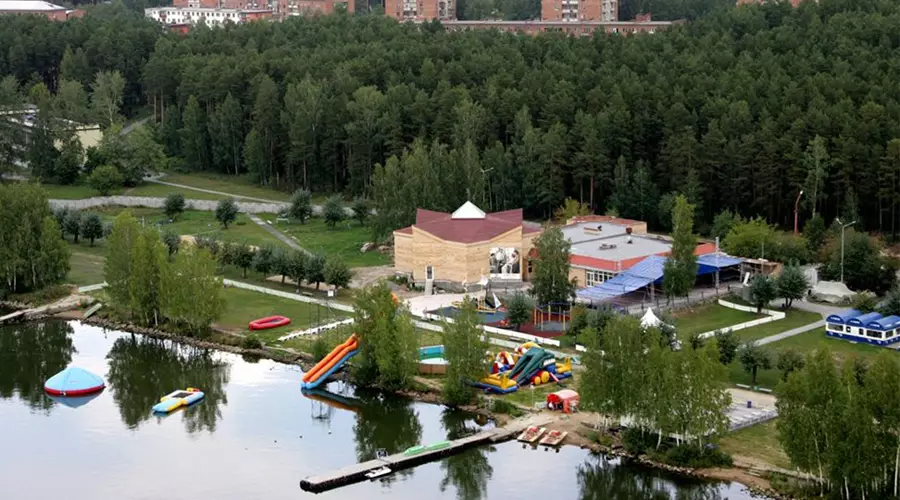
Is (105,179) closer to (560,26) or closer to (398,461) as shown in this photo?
(398,461)

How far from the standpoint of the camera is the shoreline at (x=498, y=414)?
1419 inches

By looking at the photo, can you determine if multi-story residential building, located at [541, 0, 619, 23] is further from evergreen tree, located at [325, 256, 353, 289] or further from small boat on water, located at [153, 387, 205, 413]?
small boat on water, located at [153, 387, 205, 413]

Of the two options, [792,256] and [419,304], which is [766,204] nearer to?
[792,256]

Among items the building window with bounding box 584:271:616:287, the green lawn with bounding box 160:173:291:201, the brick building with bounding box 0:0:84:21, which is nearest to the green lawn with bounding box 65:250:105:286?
the green lawn with bounding box 160:173:291:201

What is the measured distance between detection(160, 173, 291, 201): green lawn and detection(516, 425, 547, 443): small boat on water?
1626 inches

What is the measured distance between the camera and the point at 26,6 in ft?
460

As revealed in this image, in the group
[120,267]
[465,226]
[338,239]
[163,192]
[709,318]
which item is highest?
[465,226]

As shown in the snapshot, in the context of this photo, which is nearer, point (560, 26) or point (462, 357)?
point (462, 357)

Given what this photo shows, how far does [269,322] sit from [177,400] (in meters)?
7.78

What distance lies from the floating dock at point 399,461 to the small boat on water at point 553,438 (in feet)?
3.26

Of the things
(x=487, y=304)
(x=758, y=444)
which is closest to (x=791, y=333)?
(x=487, y=304)

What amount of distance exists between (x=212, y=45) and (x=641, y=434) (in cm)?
6991

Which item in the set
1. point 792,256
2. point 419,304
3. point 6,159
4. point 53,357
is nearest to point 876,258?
point 792,256

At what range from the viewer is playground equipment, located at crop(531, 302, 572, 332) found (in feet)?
166
